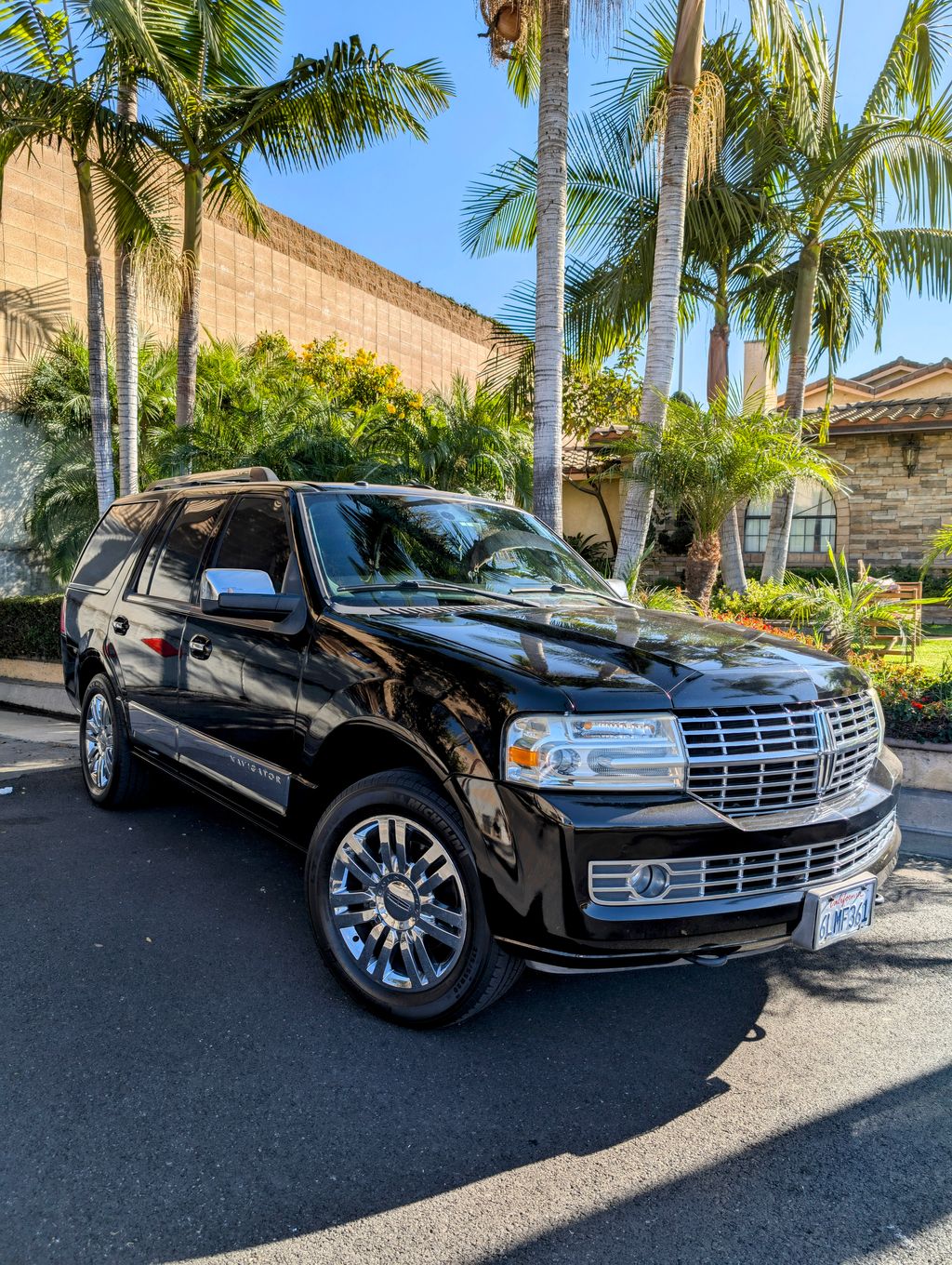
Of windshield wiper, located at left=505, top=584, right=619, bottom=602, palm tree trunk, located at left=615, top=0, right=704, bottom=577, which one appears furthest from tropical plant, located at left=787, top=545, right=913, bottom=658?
windshield wiper, located at left=505, top=584, right=619, bottom=602

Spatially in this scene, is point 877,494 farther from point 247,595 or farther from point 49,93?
point 247,595

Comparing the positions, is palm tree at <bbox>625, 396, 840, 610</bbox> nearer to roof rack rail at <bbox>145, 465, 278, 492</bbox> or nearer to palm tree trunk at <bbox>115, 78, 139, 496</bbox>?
roof rack rail at <bbox>145, 465, 278, 492</bbox>

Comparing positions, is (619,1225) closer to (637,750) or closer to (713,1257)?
(713,1257)

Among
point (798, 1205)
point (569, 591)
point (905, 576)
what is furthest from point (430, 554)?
point (905, 576)

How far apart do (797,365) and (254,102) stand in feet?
25.7

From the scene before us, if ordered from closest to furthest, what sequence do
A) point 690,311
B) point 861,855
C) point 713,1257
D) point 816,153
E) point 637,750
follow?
point 713,1257, point 637,750, point 861,855, point 816,153, point 690,311

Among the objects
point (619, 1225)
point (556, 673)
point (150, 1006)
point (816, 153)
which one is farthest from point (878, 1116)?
point (816, 153)

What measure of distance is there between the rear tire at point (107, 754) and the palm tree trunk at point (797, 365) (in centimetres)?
957

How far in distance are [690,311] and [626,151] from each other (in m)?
2.55

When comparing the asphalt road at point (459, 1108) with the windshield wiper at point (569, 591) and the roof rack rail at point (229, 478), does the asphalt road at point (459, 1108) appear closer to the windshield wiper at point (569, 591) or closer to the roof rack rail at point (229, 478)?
the windshield wiper at point (569, 591)

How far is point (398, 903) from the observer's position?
122 inches

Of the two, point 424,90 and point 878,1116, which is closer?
point 878,1116

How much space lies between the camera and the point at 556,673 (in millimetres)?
2867

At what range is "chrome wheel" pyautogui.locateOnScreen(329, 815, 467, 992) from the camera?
2.98 metres
